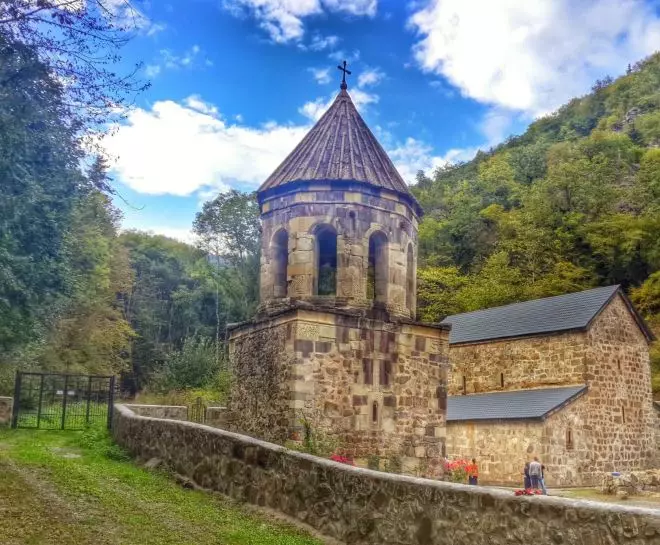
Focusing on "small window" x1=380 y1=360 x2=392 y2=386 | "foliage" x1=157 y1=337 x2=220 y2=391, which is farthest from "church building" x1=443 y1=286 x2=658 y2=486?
"small window" x1=380 y1=360 x2=392 y2=386

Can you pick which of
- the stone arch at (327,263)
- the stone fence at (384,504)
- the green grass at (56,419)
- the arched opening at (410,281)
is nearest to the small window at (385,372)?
the arched opening at (410,281)

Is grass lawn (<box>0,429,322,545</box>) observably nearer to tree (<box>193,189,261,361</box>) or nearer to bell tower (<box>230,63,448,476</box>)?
bell tower (<box>230,63,448,476</box>)

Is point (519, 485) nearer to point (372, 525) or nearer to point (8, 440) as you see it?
point (8, 440)

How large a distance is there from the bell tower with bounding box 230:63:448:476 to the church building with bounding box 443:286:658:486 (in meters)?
10.3

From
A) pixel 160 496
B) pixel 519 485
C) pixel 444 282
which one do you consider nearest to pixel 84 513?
pixel 160 496

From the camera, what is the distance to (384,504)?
235 inches

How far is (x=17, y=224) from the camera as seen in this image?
8062 millimetres

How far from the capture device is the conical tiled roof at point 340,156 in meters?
12.6

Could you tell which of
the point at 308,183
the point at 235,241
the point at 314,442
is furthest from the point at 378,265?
the point at 235,241

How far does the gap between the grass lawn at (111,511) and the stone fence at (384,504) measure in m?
0.29

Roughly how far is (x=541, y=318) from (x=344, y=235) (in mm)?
16140

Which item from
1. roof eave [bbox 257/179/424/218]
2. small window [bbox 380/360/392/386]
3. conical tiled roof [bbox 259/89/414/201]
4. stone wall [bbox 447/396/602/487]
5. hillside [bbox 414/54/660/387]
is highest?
hillside [bbox 414/54/660/387]

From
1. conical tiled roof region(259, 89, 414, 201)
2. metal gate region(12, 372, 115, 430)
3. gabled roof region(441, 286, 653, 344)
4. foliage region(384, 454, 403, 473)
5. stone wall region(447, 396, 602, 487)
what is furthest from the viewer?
gabled roof region(441, 286, 653, 344)

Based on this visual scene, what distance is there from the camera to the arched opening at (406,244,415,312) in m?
13.0
